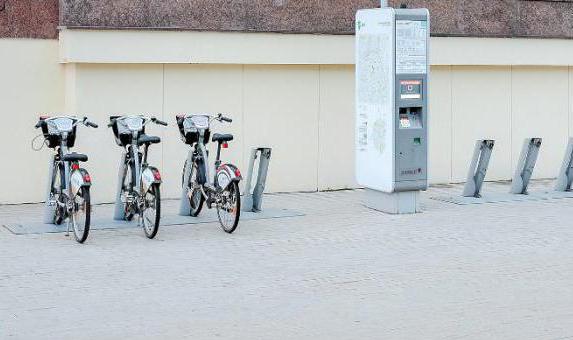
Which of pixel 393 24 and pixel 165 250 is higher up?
pixel 393 24

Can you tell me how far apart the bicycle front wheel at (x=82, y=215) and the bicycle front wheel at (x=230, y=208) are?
55.4 inches

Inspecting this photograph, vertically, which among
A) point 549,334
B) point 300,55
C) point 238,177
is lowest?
point 549,334

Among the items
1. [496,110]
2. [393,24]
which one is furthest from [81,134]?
[496,110]

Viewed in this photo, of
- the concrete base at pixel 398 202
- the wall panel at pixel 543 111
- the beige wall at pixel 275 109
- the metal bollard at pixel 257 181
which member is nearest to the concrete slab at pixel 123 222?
the metal bollard at pixel 257 181

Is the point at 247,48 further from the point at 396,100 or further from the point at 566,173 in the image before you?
the point at 566,173

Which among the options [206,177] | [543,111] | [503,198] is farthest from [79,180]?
[543,111]

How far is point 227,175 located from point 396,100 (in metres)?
2.42

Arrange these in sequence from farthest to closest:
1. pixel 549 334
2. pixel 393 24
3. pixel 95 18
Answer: pixel 95 18
pixel 393 24
pixel 549 334

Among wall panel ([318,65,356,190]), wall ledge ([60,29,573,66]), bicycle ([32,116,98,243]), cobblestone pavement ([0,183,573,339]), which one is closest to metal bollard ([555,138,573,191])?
cobblestone pavement ([0,183,573,339])

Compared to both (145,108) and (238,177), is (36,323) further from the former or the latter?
(145,108)

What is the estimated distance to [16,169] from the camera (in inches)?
549

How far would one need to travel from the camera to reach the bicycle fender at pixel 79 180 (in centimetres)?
1080

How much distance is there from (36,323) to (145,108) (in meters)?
6.93

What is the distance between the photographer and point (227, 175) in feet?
37.6
